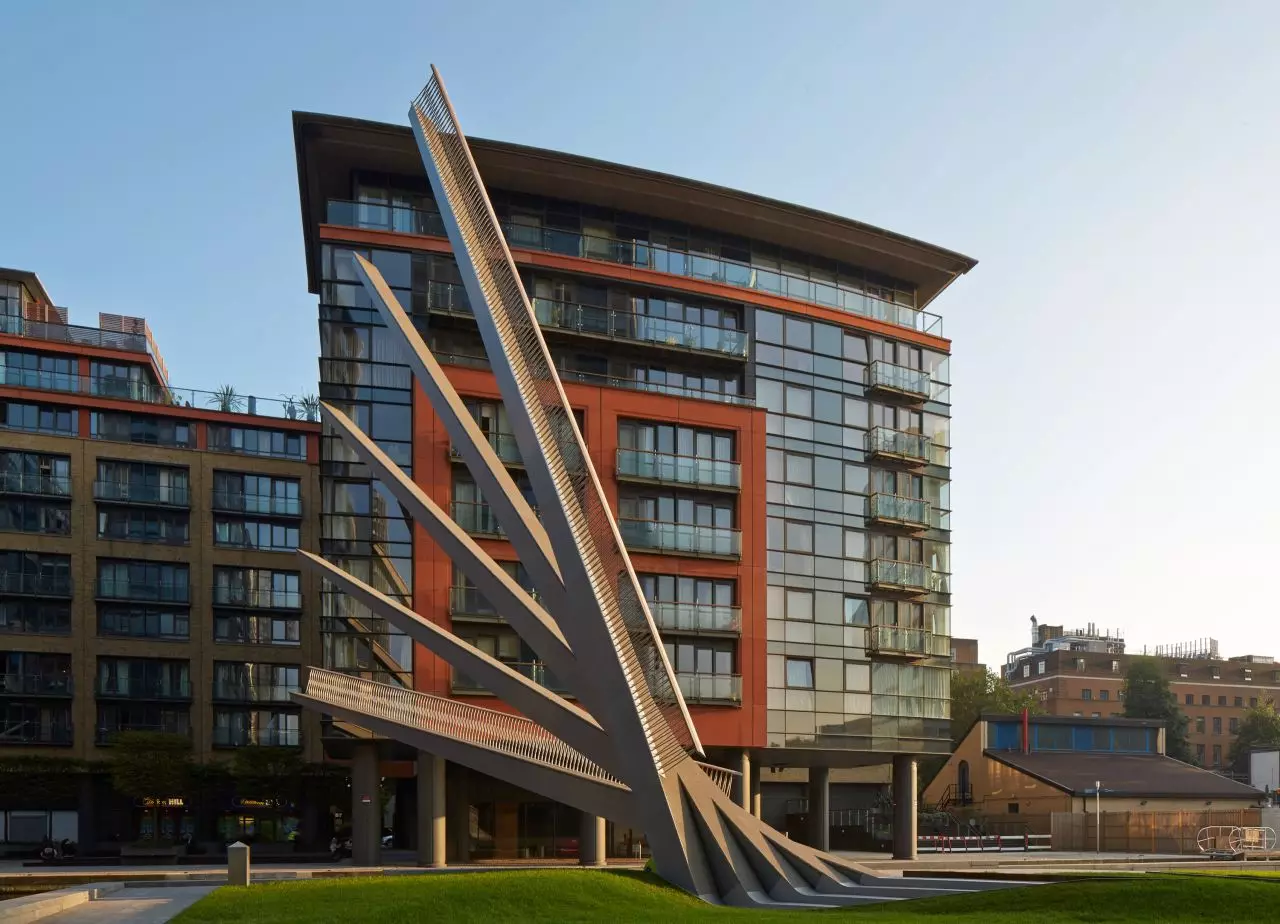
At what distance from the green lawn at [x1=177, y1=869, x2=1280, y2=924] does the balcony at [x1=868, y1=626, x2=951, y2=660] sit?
2367cm

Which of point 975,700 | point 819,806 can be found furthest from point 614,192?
point 975,700

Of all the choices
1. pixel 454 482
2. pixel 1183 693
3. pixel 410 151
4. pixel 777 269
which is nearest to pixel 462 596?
pixel 454 482

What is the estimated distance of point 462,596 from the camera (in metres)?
40.8

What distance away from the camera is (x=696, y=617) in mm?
44500

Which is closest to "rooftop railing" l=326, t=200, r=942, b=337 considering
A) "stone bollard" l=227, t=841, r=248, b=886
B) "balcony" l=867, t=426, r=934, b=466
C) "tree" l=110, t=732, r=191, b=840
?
"balcony" l=867, t=426, r=934, b=466

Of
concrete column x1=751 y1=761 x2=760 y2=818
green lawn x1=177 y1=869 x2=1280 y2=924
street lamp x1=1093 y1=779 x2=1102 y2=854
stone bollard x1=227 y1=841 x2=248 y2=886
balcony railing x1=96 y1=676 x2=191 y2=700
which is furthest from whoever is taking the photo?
balcony railing x1=96 y1=676 x2=191 y2=700

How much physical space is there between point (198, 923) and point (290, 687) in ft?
183

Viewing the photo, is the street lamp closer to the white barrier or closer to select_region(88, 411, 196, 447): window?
the white barrier

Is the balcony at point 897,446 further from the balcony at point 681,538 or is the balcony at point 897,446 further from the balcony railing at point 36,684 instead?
the balcony railing at point 36,684

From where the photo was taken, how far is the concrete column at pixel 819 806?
50.2 meters

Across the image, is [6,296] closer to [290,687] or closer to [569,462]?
[290,687]

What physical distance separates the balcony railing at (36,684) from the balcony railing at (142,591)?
497cm

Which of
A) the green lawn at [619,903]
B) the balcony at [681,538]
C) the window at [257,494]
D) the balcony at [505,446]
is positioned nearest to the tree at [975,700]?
the window at [257,494]

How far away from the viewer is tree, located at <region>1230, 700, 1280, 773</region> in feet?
382
